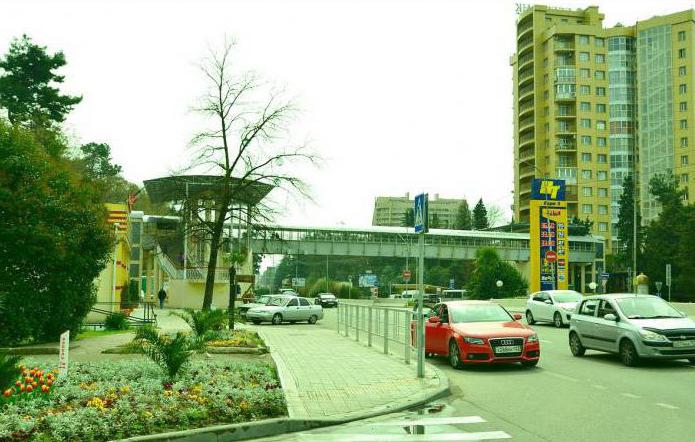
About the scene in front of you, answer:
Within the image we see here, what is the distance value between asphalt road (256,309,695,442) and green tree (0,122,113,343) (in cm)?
1014

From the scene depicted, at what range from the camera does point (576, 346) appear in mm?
17375

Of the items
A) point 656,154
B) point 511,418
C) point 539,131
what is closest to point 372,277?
point 539,131

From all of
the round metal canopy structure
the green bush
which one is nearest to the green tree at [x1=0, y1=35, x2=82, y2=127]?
the round metal canopy structure

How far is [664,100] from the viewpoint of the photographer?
9712 centimetres

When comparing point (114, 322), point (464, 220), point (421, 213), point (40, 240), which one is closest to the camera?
point (421, 213)

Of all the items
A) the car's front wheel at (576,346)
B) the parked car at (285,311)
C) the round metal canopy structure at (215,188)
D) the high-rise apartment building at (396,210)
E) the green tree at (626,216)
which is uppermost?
the high-rise apartment building at (396,210)

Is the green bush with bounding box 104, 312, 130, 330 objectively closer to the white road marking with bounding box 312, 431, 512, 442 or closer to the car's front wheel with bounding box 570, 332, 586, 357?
the car's front wheel with bounding box 570, 332, 586, 357

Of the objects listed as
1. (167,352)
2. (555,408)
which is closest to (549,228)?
(555,408)

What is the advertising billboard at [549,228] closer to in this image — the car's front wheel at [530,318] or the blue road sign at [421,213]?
the car's front wheel at [530,318]

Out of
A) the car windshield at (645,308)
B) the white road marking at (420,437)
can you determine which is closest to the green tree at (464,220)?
the car windshield at (645,308)

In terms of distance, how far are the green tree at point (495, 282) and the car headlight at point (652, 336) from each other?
47.2m

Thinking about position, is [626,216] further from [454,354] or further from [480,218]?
[454,354]

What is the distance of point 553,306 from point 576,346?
12251mm

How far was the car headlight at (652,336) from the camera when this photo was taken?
46.6 feet
